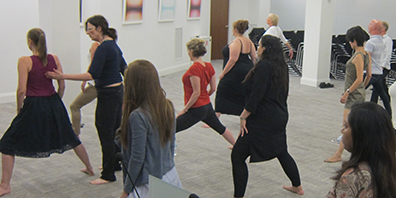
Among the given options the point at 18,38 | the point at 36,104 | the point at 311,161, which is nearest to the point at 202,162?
the point at 311,161

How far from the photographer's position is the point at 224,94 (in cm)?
591

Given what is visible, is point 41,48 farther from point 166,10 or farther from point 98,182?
point 166,10

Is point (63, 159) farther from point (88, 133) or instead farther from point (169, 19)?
point (169, 19)

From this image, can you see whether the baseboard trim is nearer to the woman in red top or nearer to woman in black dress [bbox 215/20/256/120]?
woman in black dress [bbox 215/20/256/120]

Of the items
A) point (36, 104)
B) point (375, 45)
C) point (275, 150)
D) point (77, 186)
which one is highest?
point (375, 45)

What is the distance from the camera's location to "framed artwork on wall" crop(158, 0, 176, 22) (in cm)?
1057

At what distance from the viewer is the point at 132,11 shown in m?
9.61

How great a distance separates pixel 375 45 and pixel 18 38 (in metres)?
5.83

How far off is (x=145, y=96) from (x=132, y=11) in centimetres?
745

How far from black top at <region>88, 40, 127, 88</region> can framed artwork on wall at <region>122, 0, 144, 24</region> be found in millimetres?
5375

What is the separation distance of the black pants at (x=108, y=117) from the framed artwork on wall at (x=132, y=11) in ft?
17.9

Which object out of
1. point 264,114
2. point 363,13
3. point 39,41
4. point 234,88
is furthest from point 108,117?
point 363,13

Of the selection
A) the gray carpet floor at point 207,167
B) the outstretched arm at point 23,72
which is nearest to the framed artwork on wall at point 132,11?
the gray carpet floor at point 207,167

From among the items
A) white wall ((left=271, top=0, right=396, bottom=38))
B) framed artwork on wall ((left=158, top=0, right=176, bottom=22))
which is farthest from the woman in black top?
white wall ((left=271, top=0, right=396, bottom=38))
